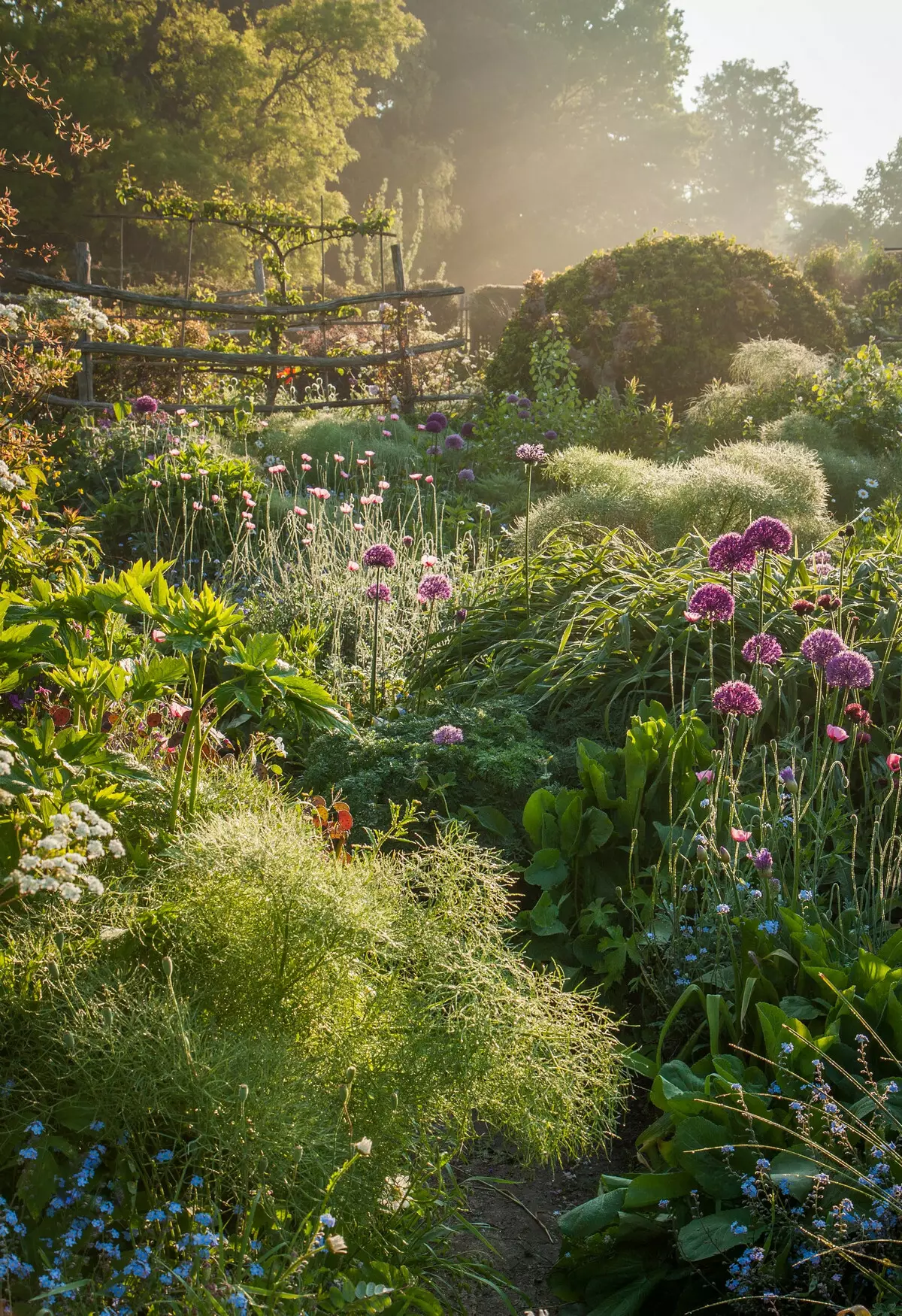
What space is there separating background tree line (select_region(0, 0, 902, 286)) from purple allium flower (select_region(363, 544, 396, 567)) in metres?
14.1

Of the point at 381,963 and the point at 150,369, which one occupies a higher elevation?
the point at 150,369

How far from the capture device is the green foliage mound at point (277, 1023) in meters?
1.62

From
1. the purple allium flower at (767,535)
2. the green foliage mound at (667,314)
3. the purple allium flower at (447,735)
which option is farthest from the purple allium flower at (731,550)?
the green foliage mound at (667,314)

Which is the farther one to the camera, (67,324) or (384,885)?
(67,324)

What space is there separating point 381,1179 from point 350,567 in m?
2.81

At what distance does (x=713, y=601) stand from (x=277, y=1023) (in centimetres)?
171

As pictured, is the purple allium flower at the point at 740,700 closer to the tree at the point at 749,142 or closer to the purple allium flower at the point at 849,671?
the purple allium flower at the point at 849,671

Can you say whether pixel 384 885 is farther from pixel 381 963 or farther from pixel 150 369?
pixel 150 369

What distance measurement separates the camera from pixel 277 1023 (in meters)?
1.86

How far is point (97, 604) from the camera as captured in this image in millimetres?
1973

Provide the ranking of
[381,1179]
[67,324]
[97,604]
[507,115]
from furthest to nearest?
[507,115] → [67,324] → [97,604] → [381,1179]

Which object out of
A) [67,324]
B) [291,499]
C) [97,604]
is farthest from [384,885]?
[291,499]

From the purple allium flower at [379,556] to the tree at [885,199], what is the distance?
2667 inches

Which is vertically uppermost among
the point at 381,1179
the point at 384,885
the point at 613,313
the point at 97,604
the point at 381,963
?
the point at 613,313
